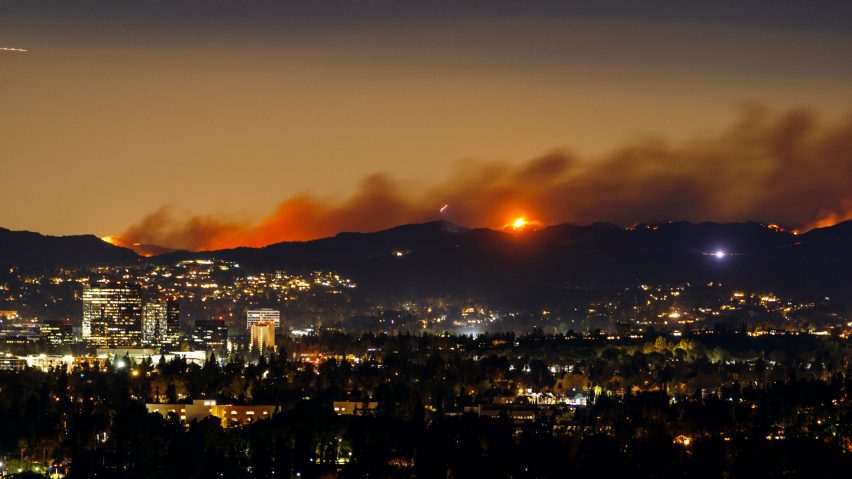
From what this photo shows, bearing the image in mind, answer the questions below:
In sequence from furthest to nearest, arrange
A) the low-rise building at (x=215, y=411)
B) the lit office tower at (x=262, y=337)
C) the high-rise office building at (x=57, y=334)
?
the high-rise office building at (x=57, y=334) < the lit office tower at (x=262, y=337) < the low-rise building at (x=215, y=411)

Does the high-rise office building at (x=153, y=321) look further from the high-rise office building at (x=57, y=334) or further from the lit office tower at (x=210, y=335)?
the high-rise office building at (x=57, y=334)

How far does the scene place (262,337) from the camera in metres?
154

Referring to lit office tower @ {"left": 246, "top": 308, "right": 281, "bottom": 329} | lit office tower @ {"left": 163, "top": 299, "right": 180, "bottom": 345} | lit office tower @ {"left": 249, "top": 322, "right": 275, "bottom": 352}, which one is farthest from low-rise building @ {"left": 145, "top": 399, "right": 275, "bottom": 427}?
lit office tower @ {"left": 246, "top": 308, "right": 281, "bottom": 329}

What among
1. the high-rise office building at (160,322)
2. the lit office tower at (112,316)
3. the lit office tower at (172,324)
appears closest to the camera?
the lit office tower at (112,316)

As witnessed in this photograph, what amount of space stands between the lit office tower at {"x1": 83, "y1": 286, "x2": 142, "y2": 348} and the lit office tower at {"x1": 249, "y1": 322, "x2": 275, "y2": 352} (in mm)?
9743

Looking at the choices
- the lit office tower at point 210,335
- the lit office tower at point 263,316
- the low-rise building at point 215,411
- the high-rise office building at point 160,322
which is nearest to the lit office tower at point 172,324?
the high-rise office building at point 160,322

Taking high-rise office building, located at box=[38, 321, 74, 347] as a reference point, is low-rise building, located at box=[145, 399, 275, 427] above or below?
below

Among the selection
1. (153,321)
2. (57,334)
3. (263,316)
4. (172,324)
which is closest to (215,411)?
(57,334)

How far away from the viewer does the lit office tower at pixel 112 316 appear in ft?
519

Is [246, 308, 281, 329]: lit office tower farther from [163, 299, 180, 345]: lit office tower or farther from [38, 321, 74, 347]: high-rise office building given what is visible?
[38, 321, 74, 347]: high-rise office building

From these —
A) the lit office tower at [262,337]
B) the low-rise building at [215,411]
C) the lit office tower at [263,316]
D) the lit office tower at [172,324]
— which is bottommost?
the low-rise building at [215,411]

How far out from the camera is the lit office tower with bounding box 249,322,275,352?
149m

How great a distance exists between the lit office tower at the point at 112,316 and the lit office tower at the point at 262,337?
9.74 m

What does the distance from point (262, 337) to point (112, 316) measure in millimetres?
16618
